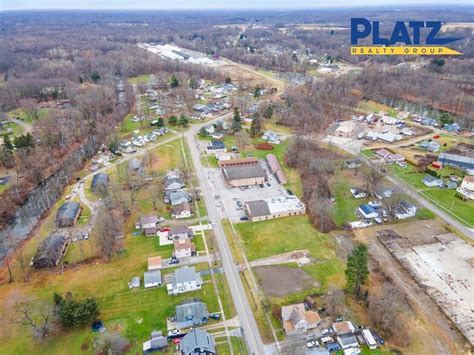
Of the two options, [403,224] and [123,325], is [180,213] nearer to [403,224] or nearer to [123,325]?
[123,325]

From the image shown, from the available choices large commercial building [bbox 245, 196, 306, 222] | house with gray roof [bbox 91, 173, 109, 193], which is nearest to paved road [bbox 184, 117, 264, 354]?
large commercial building [bbox 245, 196, 306, 222]

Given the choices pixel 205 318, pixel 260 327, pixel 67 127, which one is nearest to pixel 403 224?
pixel 260 327

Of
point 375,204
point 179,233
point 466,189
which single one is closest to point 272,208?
point 179,233

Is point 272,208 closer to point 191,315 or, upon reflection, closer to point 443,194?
point 191,315

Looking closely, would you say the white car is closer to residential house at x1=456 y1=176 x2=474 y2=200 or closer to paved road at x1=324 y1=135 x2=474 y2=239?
paved road at x1=324 y1=135 x2=474 y2=239

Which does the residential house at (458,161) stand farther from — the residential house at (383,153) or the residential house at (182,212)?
the residential house at (182,212)

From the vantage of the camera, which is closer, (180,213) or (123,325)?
(123,325)
